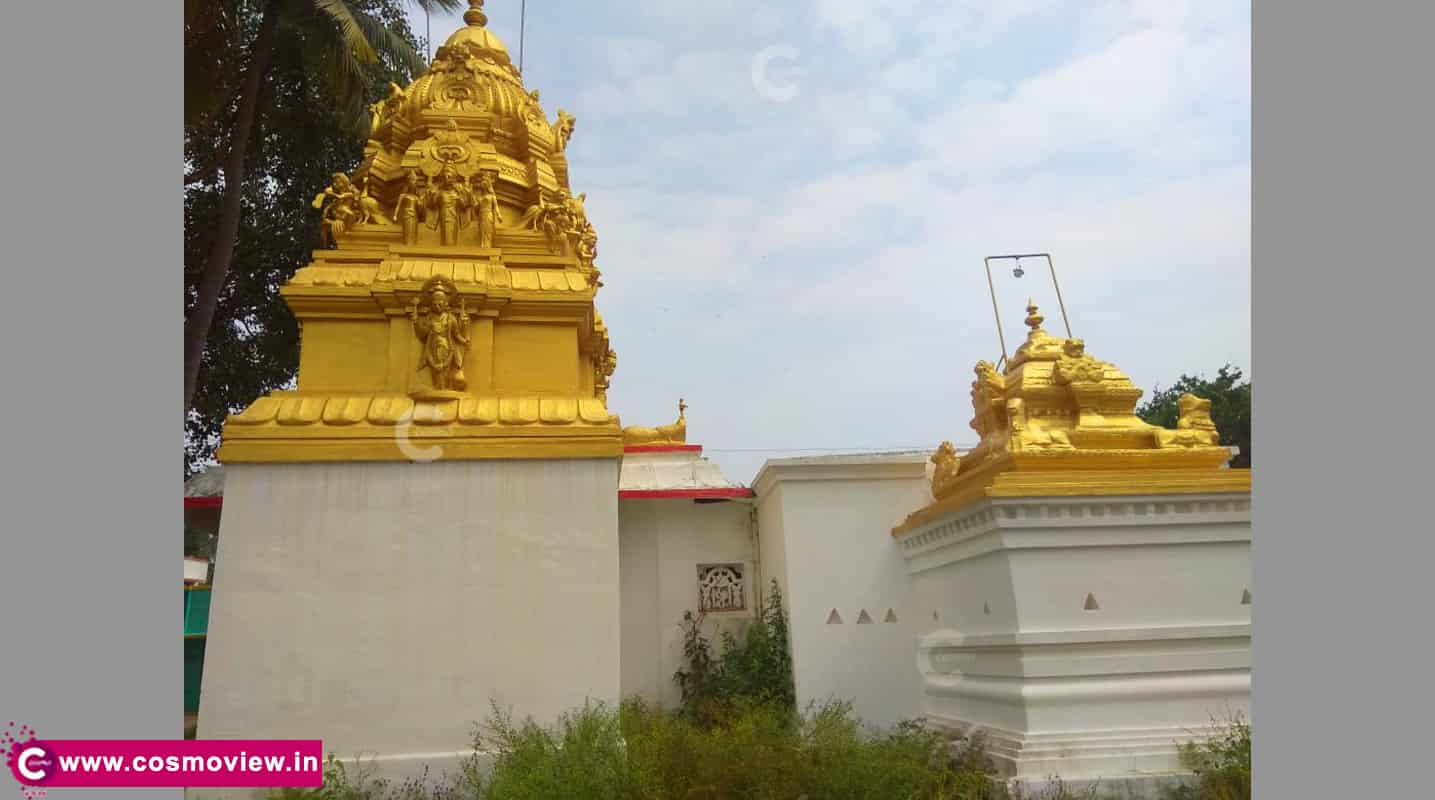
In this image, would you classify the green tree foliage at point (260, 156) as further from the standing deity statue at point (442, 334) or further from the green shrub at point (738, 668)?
the green shrub at point (738, 668)

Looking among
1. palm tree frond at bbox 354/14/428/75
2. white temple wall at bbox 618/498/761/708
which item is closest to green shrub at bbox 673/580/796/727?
white temple wall at bbox 618/498/761/708

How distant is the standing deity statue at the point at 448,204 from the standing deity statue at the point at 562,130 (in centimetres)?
223

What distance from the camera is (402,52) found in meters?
12.8

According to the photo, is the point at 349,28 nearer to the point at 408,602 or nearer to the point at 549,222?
the point at 549,222

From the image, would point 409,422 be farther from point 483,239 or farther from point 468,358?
point 483,239

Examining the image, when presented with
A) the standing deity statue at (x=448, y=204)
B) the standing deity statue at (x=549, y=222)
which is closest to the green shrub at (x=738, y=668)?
the standing deity statue at (x=549, y=222)

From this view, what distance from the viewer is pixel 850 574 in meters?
9.62

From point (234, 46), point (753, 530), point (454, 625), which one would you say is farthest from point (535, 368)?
point (234, 46)

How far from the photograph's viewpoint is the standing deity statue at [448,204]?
369 inches

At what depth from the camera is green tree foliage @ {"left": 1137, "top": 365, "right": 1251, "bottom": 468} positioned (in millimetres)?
29078

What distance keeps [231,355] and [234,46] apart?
238 inches

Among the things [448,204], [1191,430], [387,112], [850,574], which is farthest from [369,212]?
[1191,430]
